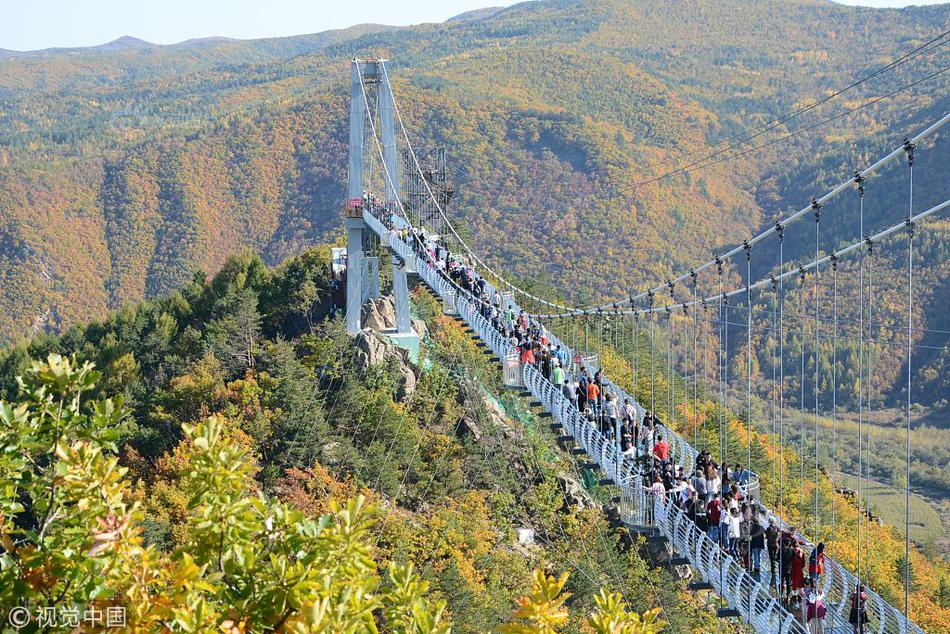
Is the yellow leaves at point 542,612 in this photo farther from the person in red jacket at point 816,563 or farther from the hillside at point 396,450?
the hillside at point 396,450

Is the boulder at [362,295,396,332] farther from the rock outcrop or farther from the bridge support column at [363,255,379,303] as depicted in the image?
the rock outcrop

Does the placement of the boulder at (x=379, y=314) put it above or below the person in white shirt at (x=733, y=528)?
→ below

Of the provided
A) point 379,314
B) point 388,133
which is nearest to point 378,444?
point 379,314

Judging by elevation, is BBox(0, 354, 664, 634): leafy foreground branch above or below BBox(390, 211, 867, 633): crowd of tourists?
above

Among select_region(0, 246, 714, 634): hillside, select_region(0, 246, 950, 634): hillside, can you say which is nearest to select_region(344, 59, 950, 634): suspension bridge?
select_region(0, 246, 950, 634): hillside

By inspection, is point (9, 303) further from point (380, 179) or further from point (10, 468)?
point (10, 468)

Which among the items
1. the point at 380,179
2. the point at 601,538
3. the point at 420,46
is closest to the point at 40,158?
the point at 420,46

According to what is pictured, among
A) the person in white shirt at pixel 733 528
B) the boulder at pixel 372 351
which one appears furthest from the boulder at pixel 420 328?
the person in white shirt at pixel 733 528
